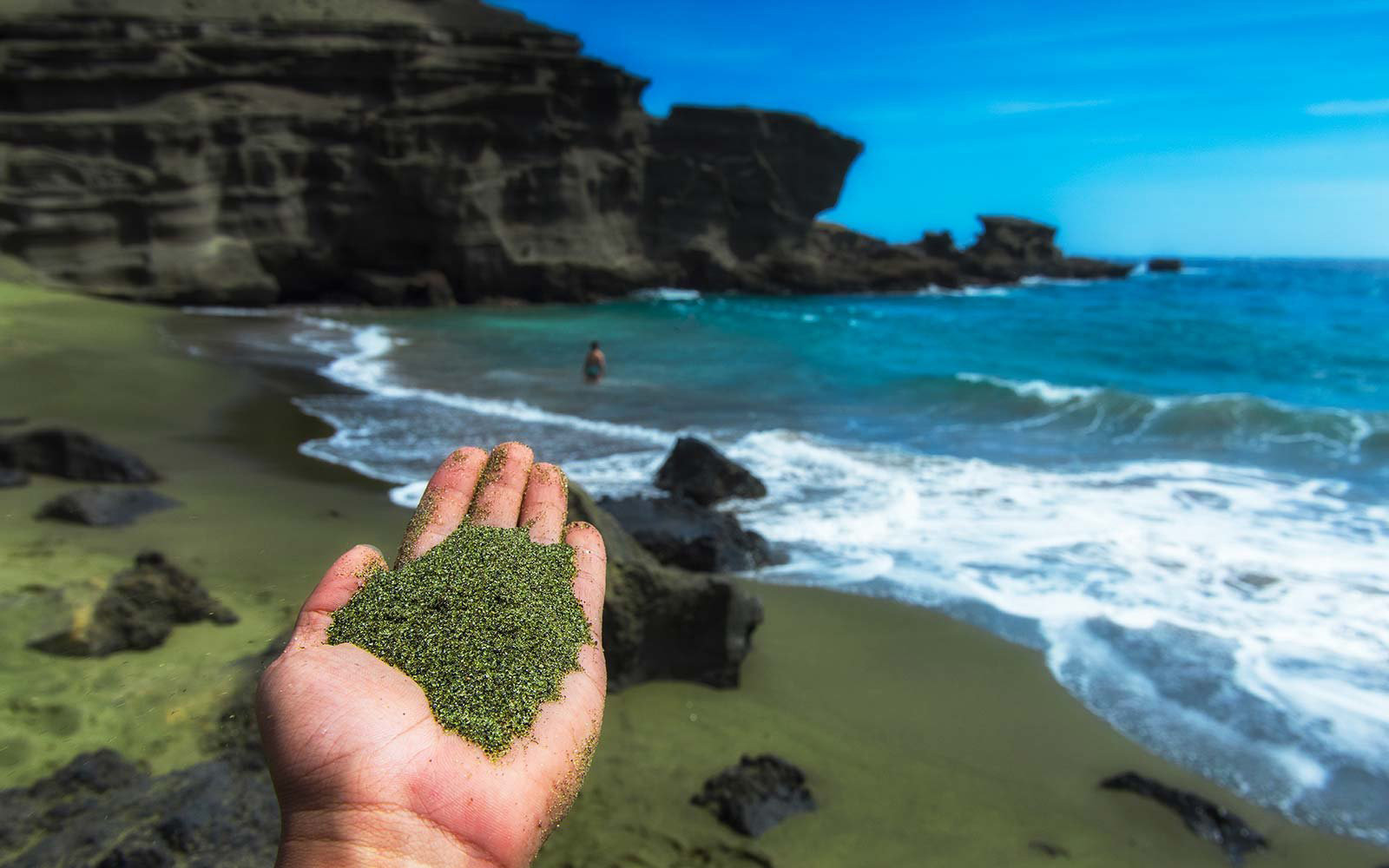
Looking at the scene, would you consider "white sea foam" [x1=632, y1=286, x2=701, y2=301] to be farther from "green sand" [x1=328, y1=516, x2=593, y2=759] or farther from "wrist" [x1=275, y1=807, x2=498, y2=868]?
"wrist" [x1=275, y1=807, x2=498, y2=868]

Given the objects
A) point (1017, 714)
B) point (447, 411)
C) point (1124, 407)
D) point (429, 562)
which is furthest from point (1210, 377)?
point (429, 562)

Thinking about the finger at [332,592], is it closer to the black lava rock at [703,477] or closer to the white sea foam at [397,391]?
the black lava rock at [703,477]

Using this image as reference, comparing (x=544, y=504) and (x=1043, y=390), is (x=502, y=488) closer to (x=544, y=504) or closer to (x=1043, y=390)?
(x=544, y=504)

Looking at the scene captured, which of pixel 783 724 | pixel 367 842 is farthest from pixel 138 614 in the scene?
pixel 783 724

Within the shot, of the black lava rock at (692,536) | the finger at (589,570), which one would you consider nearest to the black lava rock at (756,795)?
the finger at (589,570)

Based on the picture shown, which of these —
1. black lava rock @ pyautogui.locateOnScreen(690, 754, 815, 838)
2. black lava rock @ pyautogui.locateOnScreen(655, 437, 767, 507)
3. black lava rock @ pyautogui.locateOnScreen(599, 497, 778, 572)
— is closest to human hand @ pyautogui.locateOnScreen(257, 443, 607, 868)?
black lava rock @ pyautogui.locateOnScreen(690, 754, 815, 838)

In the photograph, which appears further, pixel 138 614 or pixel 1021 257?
pixel 1021 257
